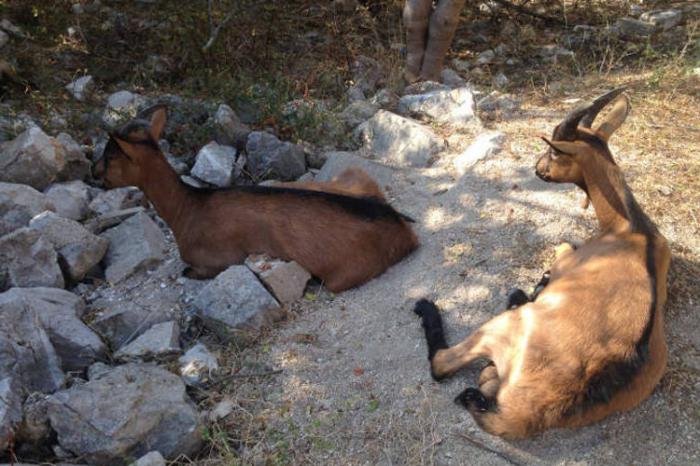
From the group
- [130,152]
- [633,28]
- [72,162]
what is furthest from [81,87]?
[633,28]

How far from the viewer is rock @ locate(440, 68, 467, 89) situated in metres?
8.76

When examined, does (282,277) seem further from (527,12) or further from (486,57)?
(527,12)

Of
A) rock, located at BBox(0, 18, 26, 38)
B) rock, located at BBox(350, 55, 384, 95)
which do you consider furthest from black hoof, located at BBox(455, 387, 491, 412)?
rock, located at BBox(0, 18, 26, 38)

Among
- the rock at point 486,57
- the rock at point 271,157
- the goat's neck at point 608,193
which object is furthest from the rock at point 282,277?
the rock at point 486,57

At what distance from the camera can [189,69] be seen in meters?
8.23

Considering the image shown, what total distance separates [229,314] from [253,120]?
305 cm

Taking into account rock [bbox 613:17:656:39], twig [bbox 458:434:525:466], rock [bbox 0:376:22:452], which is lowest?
twig [bbox 458:434:525:466]

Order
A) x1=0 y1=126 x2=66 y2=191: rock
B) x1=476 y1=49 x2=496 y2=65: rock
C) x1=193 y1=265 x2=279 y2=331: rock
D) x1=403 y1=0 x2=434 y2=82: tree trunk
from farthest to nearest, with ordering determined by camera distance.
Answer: x1=476 y1=49 x2=496 y2=65: rock, x1=403 y1=0 x2=434 y2=82: tree trunk, x1=0 y1=126 x2=66 y2=191: rock, x1=193 y1=265 x2=279 y2=331: rock

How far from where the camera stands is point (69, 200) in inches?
237

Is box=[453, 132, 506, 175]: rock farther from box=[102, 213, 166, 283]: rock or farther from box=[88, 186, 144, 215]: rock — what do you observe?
box=[88, 186, 144, 215]: rock

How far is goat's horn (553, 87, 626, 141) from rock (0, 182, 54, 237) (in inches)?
159

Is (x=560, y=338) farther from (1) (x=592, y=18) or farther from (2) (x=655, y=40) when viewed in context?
(1) (x=592, y=18)

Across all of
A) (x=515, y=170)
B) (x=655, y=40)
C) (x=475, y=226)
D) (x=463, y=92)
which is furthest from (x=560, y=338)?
(x=655, y=40)

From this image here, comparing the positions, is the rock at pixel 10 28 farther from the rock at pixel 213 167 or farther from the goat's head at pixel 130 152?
the goat's head at pixel 130 152
